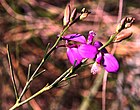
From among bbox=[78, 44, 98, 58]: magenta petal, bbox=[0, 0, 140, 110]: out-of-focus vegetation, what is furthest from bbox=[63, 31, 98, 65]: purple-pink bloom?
bbox=[0, 0, 140, 110]: out-of-focus vegetation

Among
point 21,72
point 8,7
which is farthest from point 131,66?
point 8,7

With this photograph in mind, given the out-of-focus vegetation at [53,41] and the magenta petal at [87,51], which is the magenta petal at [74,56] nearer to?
the magenta petal at [87,51]

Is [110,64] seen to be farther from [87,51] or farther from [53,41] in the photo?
[53,41]

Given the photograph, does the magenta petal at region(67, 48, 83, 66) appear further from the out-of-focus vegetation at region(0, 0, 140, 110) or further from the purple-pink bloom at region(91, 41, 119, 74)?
the out-of-focus vegetation at region(0, 0, 140, 110)

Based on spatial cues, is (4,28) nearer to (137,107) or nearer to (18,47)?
(18,47)

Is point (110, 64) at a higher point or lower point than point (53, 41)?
higher

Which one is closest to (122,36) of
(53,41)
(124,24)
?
(124,24)
